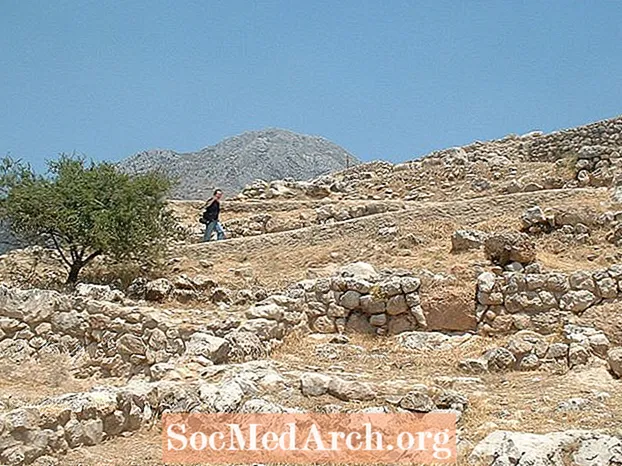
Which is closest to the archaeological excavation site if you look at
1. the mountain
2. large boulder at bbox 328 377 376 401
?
large boulder at bbox 328 377 376 401

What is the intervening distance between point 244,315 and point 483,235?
5.42 m

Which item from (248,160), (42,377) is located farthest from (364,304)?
(248,160)

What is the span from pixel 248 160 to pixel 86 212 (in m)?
36.4

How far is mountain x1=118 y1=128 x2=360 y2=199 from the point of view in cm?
4856

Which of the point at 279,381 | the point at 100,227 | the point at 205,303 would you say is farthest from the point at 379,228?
the point at 279,381

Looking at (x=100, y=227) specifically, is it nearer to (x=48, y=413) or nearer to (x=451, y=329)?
(x=451, y=329)

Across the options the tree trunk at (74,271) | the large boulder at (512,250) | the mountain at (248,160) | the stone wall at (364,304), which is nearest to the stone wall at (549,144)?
the large boulder at (512,250)

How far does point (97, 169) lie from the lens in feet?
57.3

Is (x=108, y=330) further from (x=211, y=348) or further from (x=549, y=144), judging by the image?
(x=549, y=144)

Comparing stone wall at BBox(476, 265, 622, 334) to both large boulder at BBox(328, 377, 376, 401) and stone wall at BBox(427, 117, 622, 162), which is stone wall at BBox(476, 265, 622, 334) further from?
stone wall at BBox(427, 117, 622, 162)

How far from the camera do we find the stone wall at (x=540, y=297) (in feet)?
32.4

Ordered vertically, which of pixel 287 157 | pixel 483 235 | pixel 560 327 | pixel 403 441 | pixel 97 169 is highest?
pixel 287 157

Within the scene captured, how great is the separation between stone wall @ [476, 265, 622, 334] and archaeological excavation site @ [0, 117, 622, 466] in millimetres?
20

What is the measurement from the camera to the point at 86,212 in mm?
16109
